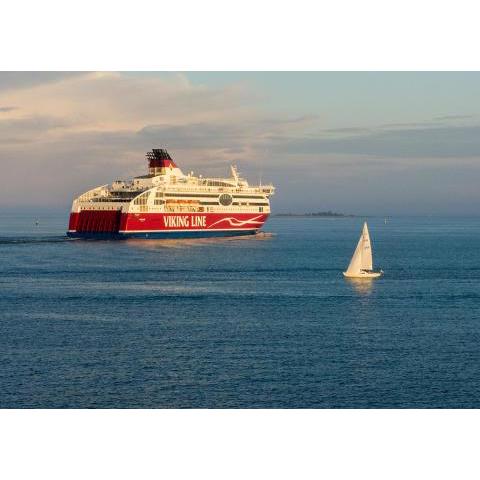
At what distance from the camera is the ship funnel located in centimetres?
12069

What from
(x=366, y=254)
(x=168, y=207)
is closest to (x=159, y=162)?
(x=168, y=207)

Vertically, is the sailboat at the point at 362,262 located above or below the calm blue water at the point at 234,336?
above

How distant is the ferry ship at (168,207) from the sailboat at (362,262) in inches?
1794

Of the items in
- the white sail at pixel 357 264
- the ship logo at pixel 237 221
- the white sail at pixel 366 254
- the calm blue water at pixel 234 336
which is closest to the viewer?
the calm blue water at pixel 234 336

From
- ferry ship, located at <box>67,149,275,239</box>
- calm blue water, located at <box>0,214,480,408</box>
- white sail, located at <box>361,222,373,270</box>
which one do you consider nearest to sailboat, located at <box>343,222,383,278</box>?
white sail, located at <box>361,222,373,270</box>

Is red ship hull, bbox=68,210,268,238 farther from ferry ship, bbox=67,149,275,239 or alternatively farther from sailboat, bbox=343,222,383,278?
sailboat, bbox=343,222,383,278

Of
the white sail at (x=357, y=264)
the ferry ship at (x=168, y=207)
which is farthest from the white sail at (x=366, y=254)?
the ferry ship at (x=168, y=207)

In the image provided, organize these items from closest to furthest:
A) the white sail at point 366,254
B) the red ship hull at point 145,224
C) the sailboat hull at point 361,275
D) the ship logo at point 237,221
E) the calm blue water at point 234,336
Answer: the calm blue water at point 234,336 < the sailboat hull at point 361,275 < the white sail at point 366,254 < the red ship hull at point 145,224 < the ship logo at point 237,221

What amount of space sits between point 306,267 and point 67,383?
48.0 meters

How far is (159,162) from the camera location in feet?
398

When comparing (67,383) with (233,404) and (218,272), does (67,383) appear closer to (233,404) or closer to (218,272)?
(233,404)

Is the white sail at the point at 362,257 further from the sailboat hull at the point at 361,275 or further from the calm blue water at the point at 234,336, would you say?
the calm blue water at the point at 234,336

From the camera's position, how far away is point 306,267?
77938mm

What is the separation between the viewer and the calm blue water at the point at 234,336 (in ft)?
101
